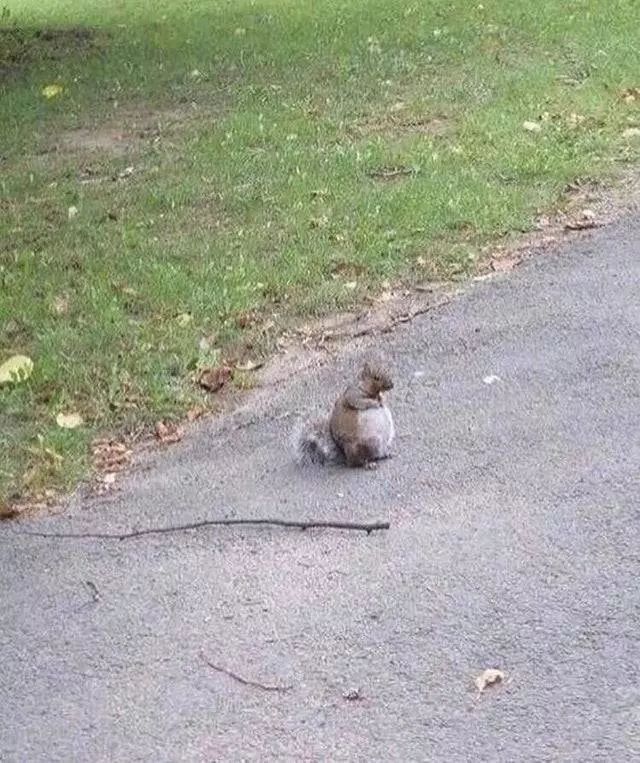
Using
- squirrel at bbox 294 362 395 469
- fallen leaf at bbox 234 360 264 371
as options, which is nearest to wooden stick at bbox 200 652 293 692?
squirrel at bbox 294 362 395 469

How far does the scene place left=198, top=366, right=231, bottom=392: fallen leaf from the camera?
5.28 metres

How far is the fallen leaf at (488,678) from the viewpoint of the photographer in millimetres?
3209

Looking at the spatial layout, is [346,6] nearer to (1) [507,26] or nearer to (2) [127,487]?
(1) [507,26]

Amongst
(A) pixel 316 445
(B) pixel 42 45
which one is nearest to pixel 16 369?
(A) pixel 316 445

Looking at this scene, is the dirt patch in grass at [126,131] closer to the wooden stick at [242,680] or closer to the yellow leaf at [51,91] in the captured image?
the yellow leaf at [51,91]

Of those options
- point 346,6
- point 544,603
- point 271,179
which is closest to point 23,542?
→ point 544,603

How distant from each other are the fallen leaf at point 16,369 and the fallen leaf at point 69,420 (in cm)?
39

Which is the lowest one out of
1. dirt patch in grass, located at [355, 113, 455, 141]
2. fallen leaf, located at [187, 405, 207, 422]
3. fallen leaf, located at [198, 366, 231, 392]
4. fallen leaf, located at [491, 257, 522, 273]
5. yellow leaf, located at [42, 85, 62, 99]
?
yellow leaf, located at [42, 85, 62, 99]

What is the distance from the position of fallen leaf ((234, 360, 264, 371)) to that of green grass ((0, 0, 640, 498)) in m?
0.11

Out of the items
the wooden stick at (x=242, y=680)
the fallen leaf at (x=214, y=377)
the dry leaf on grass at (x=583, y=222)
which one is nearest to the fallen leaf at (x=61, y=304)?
the fallen leaf at (x=214, y=377)

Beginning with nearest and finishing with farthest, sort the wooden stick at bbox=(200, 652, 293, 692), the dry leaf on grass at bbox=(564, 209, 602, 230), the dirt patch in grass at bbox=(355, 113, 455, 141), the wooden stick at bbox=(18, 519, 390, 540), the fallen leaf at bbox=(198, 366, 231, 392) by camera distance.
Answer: the wooden stick at bbox=(200, 652, 293, 692), the wooden stick at bbox=(18, 519, 390, 540), the fallen leaf at bbox=(198, 366, 231, 392), the dry leaf on grass at bbox=(564, 209, 602, 230), the dirt patch in grass at bbox=(355, 113, 455, 141)

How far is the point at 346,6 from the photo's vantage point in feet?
41.9

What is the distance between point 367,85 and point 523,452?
5712mm

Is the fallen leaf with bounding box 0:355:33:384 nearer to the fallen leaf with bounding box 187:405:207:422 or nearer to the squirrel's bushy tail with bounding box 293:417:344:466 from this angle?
the fallen leaf with bounding box 187:405:207:422
